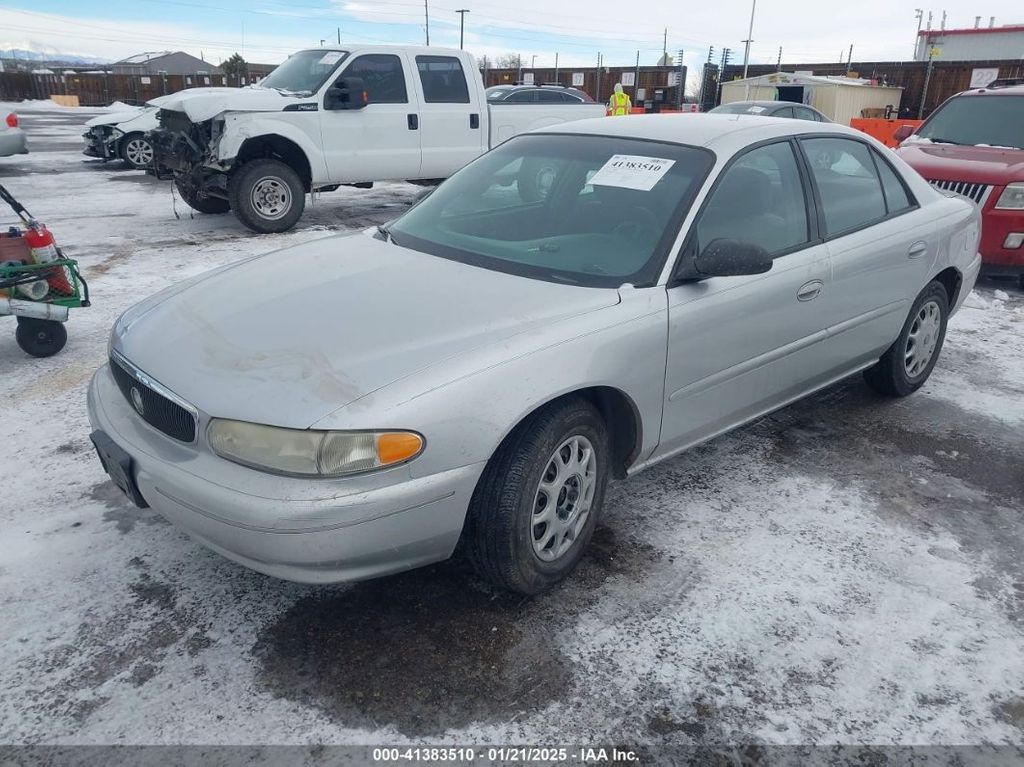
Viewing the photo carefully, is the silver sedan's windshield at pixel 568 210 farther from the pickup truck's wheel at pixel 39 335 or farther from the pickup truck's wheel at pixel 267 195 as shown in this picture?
the pickup truck's wheel at pixel 267 195

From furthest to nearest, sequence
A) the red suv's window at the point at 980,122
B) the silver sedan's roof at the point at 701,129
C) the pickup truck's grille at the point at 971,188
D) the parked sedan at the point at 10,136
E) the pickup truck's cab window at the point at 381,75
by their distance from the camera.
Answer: the parked sedan at the point at 10,136, the pickup truck's cab window at the point at 381,75, the red suv's window at the point at 980,122, the pickup truck's grille at the point at 971,188, the silver sedan's roof at the point at 701,129

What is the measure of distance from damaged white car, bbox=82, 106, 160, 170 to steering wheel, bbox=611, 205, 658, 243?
12.9 m

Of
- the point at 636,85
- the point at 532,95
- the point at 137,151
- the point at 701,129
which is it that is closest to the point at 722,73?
the point at 636,85

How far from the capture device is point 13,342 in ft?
17.0

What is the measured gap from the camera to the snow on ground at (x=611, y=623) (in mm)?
2227

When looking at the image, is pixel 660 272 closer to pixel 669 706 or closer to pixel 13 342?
pixel 669 706

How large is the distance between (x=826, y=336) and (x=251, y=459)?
8.92 feet

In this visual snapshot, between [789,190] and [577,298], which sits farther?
[789,190]

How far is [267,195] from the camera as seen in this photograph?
8812mm

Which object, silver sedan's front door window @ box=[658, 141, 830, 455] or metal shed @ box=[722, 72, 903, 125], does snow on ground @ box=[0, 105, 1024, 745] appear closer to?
silver sedan's front door window @ box=[658, 141, 830, 455]

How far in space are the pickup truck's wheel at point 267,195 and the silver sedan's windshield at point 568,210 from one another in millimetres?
5477

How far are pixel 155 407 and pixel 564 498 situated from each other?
1430 millimetres

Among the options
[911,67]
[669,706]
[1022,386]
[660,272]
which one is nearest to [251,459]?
[669,706]

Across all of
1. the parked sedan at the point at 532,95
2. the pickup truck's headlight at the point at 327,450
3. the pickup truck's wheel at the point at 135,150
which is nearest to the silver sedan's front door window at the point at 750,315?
the pickup truck's headlight at the point at 327,450
